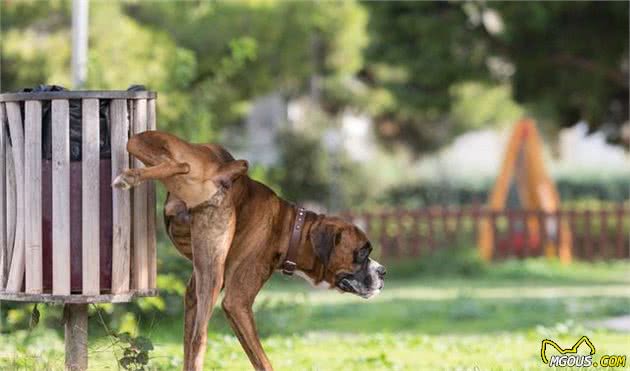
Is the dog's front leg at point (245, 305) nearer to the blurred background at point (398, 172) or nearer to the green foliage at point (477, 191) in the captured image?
the blurred background at point (398, 172)

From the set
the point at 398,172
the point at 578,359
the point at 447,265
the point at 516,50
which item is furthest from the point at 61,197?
the point at 398,172

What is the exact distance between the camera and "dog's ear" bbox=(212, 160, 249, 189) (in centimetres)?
694

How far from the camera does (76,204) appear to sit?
291 inches

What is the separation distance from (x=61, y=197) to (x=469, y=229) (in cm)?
1914

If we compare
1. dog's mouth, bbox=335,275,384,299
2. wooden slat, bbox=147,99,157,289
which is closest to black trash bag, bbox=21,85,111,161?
wooden slat, bbox=147,99,157,289

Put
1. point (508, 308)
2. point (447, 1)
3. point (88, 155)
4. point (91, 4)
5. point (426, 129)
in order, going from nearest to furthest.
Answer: point (88, 155) < point (508, 308) < point (447, 1) < point (91, 4) < point (426, 129)

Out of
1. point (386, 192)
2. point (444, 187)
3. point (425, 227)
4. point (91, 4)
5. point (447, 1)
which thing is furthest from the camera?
point (444, 187)

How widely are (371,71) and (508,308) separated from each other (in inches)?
1013

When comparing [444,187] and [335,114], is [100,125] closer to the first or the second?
[444,187]

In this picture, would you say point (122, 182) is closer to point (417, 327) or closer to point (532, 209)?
point (417, 327)

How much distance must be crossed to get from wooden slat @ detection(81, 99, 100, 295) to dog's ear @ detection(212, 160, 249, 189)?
0.74 m

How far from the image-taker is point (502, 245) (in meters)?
26.0

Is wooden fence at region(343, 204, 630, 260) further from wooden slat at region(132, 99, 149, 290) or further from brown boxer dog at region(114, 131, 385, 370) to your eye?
brown boxer dog at region(114, 131, 385, 370)

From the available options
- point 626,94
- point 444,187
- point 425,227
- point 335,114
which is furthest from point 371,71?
point 626,94
